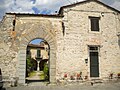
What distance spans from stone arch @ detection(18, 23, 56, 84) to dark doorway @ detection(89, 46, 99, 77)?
3.12m

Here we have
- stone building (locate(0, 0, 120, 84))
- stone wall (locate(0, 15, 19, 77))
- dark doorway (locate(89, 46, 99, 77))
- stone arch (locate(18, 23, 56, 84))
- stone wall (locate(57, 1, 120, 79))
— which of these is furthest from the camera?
dark doorway (locate(89, 46, 99, 77))


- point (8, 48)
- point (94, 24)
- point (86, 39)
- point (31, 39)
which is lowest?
point (8, 48)

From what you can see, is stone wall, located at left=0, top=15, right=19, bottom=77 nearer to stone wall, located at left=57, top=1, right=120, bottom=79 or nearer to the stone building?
the stone building

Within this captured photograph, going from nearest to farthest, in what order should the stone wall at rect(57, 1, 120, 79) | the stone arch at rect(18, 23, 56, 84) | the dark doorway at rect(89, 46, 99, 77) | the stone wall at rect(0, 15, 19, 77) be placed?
the stone wall at rect(0, 15, 19, 77) < the stone arch at rect(18, 23, 56, 84) < the stone wall at rect(57, 1, 120, 79) < the dark doorway at rect(89, 46, 99, 77)

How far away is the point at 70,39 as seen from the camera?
582 inches

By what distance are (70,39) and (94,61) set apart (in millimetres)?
2684

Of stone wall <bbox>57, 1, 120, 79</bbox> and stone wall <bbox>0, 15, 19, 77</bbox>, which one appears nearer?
stone wall <bbox>0, 15, 19, 77</bbox>

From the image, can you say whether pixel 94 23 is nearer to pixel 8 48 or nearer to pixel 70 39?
pixel 70 39

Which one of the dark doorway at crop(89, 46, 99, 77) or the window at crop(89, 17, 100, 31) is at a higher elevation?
the window at crop(89, 17, 100, 31)

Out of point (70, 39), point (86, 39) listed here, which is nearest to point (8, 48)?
point (70, 39)

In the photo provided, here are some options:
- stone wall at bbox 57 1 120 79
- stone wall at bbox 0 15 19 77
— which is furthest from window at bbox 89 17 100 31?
stone wall at bbox 0 15 19 77

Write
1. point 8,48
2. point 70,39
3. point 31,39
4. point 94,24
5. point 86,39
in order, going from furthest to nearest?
1. point 94,24
2. point 86,39
3. point 70,39
4. point 31,39
5. point 8,48

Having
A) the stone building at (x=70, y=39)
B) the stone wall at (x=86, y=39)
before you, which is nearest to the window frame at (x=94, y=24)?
the stone building at (x=70, y=39)

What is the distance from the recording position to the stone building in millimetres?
13820
